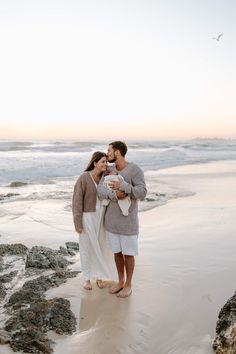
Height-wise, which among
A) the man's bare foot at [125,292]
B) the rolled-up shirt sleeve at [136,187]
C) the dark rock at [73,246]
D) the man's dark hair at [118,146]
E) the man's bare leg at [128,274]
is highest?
the man's dark hair at [118,146]

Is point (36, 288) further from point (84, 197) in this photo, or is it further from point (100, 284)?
point (84, 197)

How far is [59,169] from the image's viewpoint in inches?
984

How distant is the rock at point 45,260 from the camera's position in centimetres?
632

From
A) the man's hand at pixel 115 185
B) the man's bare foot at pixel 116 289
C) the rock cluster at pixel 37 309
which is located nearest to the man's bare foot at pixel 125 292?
the man's bare foot at pixel 116 289

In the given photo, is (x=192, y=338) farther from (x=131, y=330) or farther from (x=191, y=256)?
(x=191, y=256)

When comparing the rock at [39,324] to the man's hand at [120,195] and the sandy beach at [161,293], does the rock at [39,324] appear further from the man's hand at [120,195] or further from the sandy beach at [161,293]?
the man's hand at [120,195]

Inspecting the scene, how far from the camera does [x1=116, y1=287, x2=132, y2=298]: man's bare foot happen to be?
17.1 feet

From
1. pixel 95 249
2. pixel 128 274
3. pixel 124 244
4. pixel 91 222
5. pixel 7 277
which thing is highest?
pixel 91 222

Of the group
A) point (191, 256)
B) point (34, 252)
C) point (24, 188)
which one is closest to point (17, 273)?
point (34, 252)

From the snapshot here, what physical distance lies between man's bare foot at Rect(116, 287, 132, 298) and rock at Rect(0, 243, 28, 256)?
2.40 metres

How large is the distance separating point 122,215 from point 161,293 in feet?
3.69

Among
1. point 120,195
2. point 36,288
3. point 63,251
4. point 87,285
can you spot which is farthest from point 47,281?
point 120,195

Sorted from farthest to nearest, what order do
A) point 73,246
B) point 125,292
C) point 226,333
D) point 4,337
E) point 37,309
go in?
point 73,246 → point 125,292 → point 37,309 → point 4,337 → point 226,333

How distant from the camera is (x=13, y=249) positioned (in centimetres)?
717
